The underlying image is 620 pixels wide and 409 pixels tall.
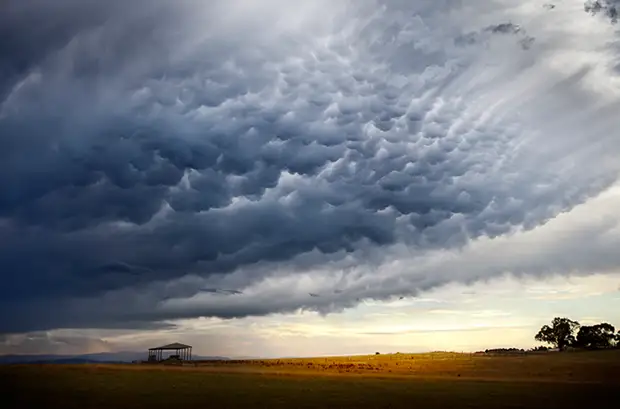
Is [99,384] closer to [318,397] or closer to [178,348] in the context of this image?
[318,397]

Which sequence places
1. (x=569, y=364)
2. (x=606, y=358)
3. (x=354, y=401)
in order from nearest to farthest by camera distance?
(x=354, y=401) → (x=569, y=364) → (x=606, y=358)

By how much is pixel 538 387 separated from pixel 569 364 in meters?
53.8

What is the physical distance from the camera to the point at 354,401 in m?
47.3

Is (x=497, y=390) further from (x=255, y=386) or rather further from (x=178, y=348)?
(x=178, y=348)

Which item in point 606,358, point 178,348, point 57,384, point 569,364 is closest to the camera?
point 57,384

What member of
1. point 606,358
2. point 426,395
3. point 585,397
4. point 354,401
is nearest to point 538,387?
point 585,397

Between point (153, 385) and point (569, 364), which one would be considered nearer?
point (153, 385)

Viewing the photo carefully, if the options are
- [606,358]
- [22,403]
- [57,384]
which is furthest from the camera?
[606,358]

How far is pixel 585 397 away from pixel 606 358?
81.2m

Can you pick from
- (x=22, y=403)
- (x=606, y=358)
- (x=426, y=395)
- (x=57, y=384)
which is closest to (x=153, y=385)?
(x=57, y=384)

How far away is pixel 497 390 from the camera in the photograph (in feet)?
196

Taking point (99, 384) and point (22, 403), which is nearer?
point (22, 403)

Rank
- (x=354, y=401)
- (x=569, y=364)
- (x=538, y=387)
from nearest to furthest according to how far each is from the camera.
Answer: (x=354, y=401) → (x=538, y=387) → (x=569, y=364)

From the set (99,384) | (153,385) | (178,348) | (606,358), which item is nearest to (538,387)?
(153,385)
